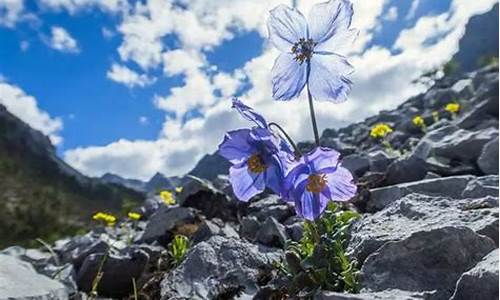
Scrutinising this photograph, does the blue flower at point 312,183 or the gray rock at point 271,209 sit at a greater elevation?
the gray rock at point 271,209

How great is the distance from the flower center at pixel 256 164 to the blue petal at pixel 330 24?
68 centimetres

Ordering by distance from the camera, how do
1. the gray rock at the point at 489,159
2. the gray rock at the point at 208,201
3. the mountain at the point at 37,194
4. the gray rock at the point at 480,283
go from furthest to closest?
the mountain at the point at 37,194 → the gray rock at the point at 208,201 → the gray rock at the point at 489,159 → the gray rock at the point at 480,283

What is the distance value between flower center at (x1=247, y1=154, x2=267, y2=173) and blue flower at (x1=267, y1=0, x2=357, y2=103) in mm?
363

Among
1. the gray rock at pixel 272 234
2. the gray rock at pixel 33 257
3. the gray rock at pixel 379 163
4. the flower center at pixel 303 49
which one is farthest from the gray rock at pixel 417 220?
the gray rock at pixel 33 257

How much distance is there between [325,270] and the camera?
2936mm

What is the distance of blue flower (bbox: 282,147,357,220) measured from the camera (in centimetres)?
276

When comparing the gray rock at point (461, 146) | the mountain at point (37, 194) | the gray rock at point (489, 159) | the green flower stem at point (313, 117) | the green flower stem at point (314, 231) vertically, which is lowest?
the green flower stem at point (314, 231)

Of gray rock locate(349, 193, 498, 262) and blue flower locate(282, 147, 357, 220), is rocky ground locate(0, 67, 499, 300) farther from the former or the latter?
blue flower locate(282, 147, 357, 220)

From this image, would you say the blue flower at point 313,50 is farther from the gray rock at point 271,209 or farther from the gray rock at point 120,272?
the gray rock at point 271,209

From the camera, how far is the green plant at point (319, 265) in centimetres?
294

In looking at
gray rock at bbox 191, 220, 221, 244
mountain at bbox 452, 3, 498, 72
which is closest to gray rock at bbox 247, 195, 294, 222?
gray rock at bbox 191, 220, 221, 244

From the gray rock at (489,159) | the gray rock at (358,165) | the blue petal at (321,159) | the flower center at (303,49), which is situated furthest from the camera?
the gray rock at (358,165)

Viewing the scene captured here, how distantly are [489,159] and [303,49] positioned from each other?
4.28 m

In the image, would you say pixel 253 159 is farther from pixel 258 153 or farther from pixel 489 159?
pixel 489 159
